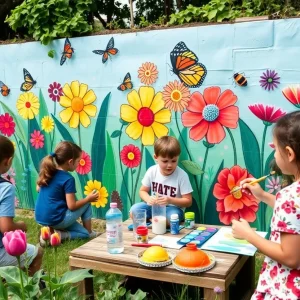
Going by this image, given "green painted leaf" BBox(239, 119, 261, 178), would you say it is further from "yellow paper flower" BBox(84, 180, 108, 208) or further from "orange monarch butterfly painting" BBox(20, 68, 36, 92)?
"orange monarch butterfly painting" BBox(20, 68, 36, 92)

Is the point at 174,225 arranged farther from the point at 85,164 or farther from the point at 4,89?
the point at 4,89

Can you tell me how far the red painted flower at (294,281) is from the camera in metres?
1.97

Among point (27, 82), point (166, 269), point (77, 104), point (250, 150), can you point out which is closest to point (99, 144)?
point (77, 104)

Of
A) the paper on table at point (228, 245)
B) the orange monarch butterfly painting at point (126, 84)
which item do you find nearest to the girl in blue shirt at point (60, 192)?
the orange monarch butterfly painting at point (126, 84)

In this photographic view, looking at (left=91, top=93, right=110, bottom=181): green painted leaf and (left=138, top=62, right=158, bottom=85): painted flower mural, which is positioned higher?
(left=138, top=62, right=158, bottom=85): painted flower mural

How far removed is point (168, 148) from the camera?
13.2ft

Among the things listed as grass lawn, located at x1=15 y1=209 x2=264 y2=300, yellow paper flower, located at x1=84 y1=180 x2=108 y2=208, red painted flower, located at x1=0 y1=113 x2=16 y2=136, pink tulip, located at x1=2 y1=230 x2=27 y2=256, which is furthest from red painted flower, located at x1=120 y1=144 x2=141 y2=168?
pink tulip, located at x1=2 y1=230 x2=27 y2=256

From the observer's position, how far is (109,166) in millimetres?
4891

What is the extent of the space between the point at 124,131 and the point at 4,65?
1928 mm

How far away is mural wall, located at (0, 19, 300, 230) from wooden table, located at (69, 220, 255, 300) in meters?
0.92

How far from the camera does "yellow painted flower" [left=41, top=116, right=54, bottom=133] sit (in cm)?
522

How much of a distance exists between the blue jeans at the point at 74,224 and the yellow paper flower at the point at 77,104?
0.99m

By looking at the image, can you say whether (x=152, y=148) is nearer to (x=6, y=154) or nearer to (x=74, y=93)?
(x=74, y=93)

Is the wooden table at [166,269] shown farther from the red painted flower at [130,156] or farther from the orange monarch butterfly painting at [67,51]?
the orange monarch butterfly painting at [67,51]
